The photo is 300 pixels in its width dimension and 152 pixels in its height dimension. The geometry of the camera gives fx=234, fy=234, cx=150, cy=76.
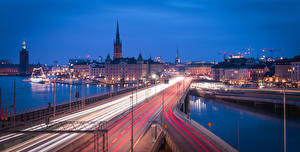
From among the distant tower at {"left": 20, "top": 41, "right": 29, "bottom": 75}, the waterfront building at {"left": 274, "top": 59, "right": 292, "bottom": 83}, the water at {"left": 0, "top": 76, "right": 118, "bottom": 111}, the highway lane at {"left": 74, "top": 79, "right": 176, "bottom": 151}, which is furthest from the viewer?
the distant tower at {"left": 20, "top": 41, "right": 29, "bottom": 75}

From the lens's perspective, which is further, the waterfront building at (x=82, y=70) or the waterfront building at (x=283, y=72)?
the waterfront building at (x=82, y=70)

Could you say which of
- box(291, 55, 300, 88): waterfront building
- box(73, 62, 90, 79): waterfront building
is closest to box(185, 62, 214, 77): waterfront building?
box(73, 62, 90, 79): waterfront building

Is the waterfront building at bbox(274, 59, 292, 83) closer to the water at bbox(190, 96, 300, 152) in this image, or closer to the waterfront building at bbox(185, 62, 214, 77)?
the water at bbox(190, 96, 300, 152)

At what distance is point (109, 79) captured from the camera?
349 ft

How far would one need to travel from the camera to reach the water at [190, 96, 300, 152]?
891 inches

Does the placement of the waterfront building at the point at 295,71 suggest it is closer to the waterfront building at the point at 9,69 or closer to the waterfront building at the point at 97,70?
the waterfront building at the point at 97,70

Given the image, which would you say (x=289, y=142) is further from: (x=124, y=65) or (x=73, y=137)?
(x=124, y=65)

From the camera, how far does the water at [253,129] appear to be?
891 inches

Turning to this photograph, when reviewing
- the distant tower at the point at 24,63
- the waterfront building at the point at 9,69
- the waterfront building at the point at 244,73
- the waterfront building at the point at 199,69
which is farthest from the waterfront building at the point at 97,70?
the waterfront building at the point at 9,69

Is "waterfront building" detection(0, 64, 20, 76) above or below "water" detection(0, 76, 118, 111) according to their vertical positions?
above

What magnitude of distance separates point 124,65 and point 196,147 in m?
93.0

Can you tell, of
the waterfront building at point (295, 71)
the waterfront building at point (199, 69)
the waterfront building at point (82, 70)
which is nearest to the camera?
the waterfront building at point (295, 71)

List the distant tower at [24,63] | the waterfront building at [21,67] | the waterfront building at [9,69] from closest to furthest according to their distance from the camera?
1. the waterfront building at [9,69]
2. the waterfront building at [21,67]
3. the distant tower at [24,63]

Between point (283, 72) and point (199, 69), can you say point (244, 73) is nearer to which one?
point (283, 72)
